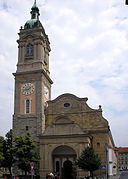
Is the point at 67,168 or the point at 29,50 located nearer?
the point at 67,168

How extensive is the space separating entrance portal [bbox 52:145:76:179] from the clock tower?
424cm

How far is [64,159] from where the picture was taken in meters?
41.3

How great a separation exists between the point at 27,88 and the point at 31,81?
1425 millimetres

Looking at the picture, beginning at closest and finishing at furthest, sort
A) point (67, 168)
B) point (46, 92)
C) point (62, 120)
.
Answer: point (67, 168), point (62, 120), point (46, 92)

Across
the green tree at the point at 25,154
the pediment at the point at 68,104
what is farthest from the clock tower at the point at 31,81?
the green tree at the point at 25,154

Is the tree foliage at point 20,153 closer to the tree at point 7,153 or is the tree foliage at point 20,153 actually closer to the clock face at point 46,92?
the tree at point 7,153

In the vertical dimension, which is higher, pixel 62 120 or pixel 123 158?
pixel 62 120

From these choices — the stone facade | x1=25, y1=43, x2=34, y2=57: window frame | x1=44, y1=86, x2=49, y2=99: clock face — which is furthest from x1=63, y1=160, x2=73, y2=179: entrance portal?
x1=25, y1=43, x2=34, y2=57: window frame

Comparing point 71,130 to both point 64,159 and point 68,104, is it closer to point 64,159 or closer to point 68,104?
point 64,159

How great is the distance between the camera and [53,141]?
40.3 m

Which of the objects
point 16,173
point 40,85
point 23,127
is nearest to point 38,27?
point 40,85

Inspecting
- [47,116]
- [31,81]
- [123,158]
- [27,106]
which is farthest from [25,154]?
[123,158]

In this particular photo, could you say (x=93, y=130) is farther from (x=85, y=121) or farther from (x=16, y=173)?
(x=16, y=173)

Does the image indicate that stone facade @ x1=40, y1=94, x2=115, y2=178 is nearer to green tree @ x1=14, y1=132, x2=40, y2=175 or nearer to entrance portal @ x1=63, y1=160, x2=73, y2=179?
entrance portal @ x1=63, y1=160, x2=73, y2=179
